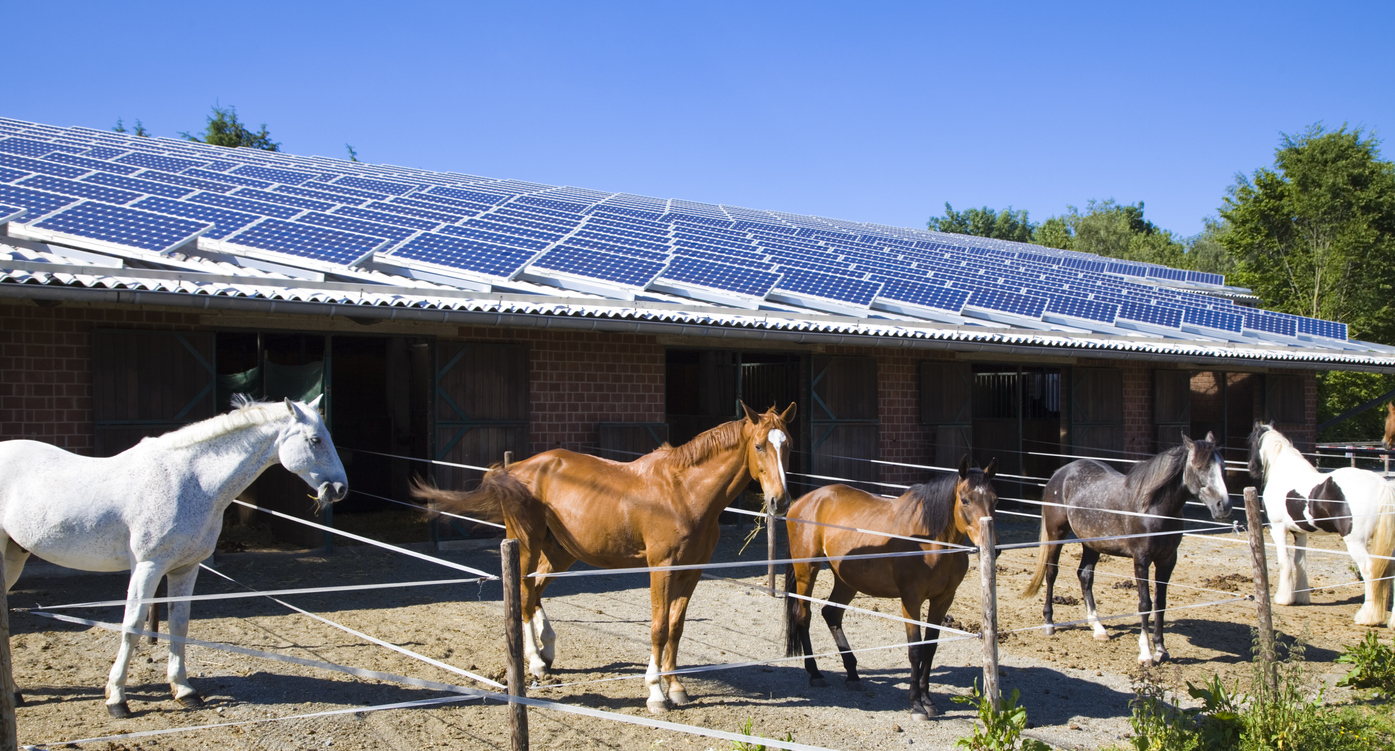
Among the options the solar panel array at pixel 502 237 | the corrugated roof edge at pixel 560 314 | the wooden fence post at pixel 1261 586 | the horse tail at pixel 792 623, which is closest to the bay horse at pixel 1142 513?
the wooden fence post at pixel 1261 586

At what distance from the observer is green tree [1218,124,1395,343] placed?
2489 cm

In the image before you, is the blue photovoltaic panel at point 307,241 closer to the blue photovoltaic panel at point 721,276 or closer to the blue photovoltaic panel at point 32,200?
the blue photovoltaic panel at point 32,200

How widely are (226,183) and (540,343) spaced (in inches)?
213

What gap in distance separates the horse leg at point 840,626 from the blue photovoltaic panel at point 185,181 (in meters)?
9.26

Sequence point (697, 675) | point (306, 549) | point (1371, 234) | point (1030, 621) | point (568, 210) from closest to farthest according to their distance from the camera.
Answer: point (697, 675) < point (1030, 621) < point (306, 549) < point (568, 210) < point (1371, 234)

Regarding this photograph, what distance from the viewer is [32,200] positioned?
27.7 feet

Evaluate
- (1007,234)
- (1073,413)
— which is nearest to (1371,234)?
(1073,413)

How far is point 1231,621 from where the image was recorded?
7105 mm

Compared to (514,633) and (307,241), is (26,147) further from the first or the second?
(514,633)

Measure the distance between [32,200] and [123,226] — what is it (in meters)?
1.15

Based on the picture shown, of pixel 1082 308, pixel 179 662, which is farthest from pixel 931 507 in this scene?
pixel 1082 308

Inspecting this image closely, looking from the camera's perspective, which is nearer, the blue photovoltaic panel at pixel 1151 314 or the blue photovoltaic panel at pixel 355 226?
the blue photovoltaic panel at pixel 355 226

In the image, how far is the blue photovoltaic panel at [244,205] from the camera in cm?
990

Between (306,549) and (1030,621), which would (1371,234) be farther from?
(306,549)
